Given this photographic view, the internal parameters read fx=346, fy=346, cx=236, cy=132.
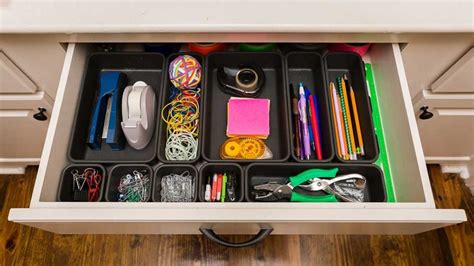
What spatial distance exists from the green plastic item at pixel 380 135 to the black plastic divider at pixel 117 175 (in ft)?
1.48

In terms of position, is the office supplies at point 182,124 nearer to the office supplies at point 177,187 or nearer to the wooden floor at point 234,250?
the office supplies at point 177,187

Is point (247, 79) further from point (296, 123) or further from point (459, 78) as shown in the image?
point (459, 78)

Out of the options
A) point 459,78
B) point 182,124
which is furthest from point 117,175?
point 459,78

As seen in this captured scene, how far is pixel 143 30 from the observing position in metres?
0.59

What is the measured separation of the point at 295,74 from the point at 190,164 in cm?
33

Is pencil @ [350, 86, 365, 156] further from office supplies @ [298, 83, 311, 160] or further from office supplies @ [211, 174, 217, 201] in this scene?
office supplies @ [211, 174, 217, 201]

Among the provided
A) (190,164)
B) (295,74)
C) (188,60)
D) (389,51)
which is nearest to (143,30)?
(188,60)

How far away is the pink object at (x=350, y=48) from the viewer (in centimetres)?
74

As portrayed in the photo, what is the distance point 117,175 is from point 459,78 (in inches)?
28.7

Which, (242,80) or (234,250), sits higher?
(242,80)

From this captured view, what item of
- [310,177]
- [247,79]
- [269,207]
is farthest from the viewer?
[247,79]

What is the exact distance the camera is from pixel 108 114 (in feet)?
2.32

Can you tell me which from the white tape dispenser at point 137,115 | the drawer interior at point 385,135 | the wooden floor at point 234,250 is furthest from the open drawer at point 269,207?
the wooden floor at point 234,250

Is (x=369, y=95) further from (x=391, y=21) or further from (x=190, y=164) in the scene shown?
(x=190, y=164)
